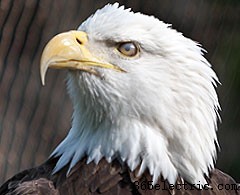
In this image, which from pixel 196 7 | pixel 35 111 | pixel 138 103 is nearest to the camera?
pixel 138 103

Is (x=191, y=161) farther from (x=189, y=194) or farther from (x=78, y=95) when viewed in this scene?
(x=78, y=95)

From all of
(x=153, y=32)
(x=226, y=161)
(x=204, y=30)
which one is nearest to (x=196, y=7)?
(x=204, y=30)

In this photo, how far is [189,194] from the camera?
381 centimetres

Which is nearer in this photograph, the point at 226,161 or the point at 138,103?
the point at 138,103

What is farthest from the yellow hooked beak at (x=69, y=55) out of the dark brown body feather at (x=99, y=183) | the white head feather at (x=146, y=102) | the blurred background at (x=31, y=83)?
the blurred background at (x=31, y=83)

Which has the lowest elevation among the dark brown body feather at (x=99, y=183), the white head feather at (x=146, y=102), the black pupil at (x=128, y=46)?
the dark brown body feather at (x=99, y=183)

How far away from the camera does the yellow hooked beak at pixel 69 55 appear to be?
3680 mm

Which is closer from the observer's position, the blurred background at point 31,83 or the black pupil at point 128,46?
the black pupil at point 128,46

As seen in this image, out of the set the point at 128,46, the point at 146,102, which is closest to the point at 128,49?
the point at 128,46

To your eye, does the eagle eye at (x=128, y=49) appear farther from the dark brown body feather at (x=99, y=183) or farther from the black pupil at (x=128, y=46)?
the dark brown body feather at (x=99, y=183)

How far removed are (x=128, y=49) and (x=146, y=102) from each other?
206 mm

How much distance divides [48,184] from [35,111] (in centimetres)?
182

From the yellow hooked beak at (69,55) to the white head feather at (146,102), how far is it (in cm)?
3

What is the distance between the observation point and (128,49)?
12.3 feet
